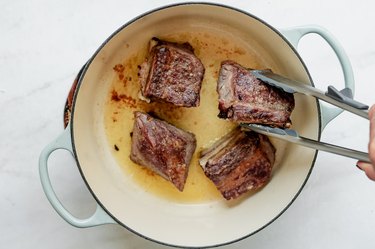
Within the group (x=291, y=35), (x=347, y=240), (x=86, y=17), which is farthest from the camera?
(x=347, y=240)

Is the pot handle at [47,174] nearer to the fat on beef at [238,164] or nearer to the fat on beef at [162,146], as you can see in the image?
the fat on beef at [162,146]

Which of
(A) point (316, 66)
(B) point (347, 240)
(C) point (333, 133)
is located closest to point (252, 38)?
(A) point (316, 66)

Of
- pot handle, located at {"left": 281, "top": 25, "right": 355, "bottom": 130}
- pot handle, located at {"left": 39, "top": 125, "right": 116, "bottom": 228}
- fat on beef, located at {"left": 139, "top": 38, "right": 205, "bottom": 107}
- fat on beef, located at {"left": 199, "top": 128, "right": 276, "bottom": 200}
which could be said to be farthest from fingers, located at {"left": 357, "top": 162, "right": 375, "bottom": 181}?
pot handle, located at {"left": 39, "top": 125, "right": 116, "bottom": 228}

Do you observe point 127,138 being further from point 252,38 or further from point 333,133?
point 333,133

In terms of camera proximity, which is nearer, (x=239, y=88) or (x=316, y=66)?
(x=239, y=88)

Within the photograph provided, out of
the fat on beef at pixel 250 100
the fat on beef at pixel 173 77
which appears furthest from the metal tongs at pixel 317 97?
the fat on beef at pixel 173 77

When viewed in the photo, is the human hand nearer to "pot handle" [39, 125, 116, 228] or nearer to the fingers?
the fingers

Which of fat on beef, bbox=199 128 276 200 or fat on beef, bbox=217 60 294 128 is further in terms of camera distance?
fat on beef, bbox=199 128 276 200
